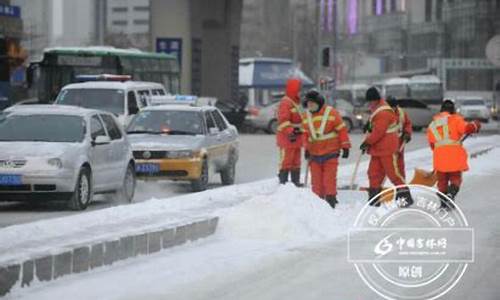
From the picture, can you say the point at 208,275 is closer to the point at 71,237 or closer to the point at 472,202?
the point at 71,237

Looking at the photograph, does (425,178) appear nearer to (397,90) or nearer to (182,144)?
(182,144)

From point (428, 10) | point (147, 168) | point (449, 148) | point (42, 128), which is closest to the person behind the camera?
point (449, 148)

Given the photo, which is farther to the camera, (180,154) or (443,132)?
(180,154)

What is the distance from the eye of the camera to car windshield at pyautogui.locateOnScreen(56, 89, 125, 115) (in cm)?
2611

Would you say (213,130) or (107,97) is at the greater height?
(107,97)

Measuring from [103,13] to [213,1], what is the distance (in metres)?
39.7

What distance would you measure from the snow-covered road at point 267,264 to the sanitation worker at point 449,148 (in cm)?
57

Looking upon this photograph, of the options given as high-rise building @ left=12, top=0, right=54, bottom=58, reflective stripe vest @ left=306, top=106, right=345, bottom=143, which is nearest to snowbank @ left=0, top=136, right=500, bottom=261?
reflective stripe vest @ left=306, top=106, right=345, bottom=143

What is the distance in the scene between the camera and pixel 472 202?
17828 millimetres

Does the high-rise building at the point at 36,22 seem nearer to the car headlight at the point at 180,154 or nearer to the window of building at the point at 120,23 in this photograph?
the window of building at the point at 120,23

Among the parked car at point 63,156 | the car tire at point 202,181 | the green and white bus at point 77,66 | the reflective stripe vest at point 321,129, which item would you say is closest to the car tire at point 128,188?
the parked car at point 63,156

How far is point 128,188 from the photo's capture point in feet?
62.5

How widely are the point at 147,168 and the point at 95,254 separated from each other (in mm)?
9542

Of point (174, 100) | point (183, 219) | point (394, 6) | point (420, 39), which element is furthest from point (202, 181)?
point (394, 6)
